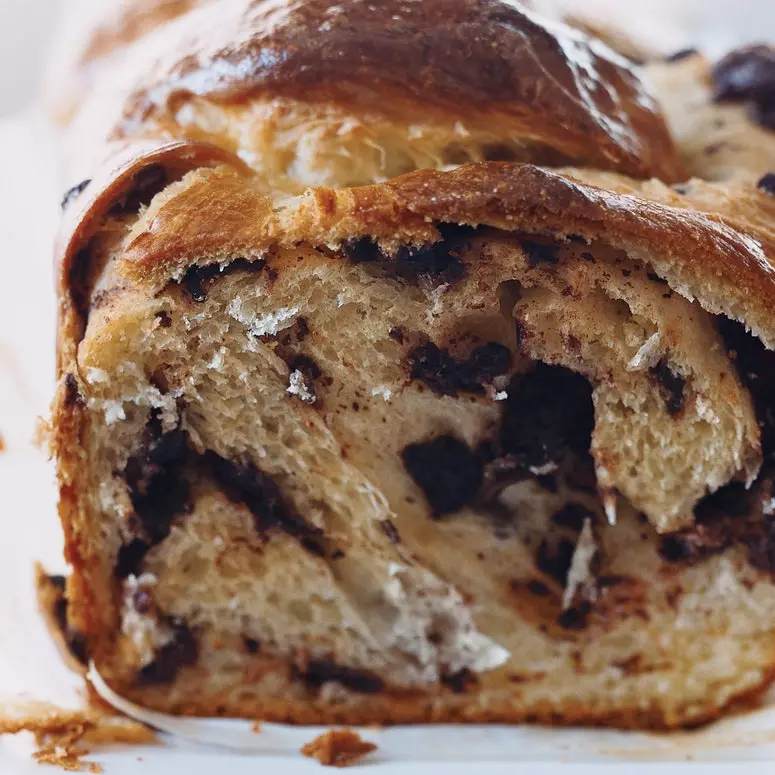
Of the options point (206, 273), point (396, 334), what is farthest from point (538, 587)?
point (206, 273)

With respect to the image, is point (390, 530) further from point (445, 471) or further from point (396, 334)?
point (396, 334)

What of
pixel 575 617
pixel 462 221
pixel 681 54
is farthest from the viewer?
pixel 681 54

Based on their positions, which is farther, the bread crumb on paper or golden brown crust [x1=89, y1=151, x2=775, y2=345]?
the bread crumb on paper

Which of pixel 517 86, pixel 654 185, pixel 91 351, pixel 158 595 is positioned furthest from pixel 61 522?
pixel 654 185

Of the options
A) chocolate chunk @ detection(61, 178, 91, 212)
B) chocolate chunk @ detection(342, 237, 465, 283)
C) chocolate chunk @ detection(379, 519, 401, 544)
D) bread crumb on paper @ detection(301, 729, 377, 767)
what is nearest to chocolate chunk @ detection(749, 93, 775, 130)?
chocolate chunk @ detection(342, 237, 465, 283)

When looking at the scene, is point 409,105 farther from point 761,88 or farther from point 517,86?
point 761,88

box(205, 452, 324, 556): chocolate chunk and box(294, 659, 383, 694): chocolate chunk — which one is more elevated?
box(205, 452, 324, 556): chocolate chunk

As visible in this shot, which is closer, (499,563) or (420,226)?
(420,226)

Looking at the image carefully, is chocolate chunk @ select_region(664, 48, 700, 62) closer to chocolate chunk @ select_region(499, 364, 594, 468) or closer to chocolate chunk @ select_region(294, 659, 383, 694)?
chocolate chunk @ select_region(499, 364, 594, 468)
